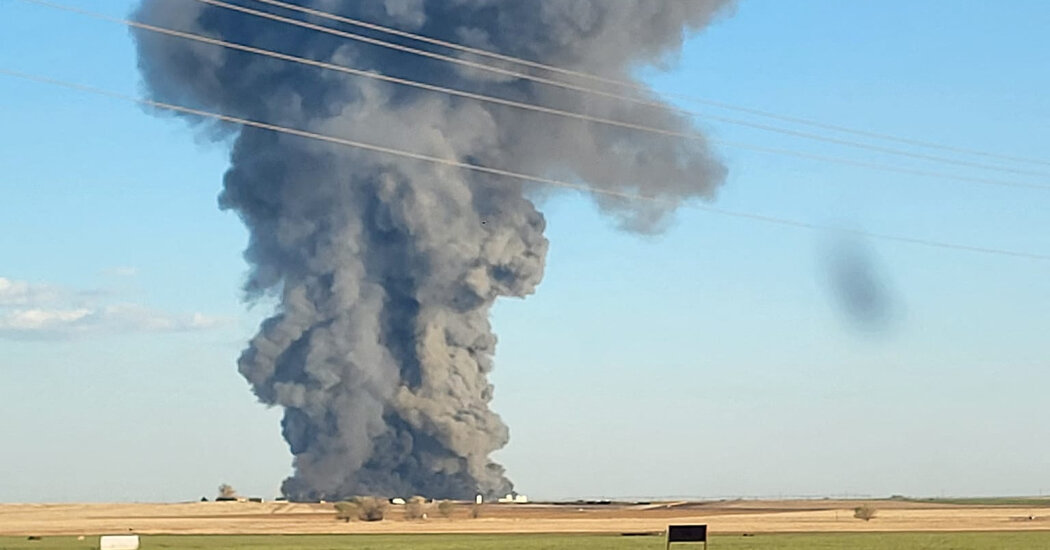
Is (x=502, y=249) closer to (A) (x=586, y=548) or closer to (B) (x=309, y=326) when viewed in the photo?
(B) (x=309, y=326)

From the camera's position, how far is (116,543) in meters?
67.9

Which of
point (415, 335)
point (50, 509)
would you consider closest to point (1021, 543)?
point (415, 335)

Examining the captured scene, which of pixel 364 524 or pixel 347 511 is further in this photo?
pixel 347 511

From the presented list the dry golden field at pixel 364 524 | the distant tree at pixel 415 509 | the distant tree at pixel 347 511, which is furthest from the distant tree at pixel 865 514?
the distant tree at pixel 347 511

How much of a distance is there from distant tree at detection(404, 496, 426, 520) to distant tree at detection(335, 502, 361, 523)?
11.5 feet

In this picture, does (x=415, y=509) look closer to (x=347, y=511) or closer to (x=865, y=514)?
(x=347, y=511)

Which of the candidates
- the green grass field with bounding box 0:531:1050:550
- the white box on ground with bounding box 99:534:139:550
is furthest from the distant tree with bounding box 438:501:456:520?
the white box on ground with bounding box 99:534:139:550

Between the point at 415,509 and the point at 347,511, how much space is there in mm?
7061

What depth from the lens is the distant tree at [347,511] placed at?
11506 cm

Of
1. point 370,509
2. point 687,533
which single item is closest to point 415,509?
point 370,509

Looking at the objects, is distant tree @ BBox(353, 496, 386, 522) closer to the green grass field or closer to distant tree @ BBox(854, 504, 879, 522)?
the green grass field

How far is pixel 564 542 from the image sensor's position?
74.2 metres

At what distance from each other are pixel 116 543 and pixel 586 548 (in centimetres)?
1878

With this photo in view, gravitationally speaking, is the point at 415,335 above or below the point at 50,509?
above
